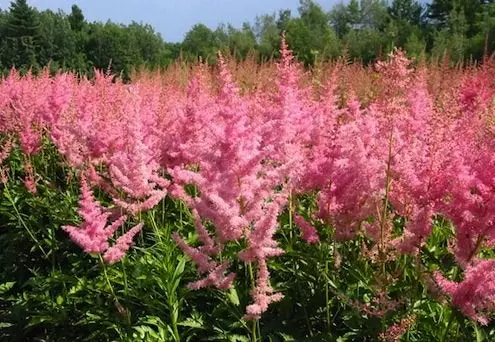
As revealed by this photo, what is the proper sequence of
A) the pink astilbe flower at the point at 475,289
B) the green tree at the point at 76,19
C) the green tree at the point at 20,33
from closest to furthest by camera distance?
the pink astilbe flower at the point at 475,289, the green tree at the point at 20,33, the green tree at the point at 76,19

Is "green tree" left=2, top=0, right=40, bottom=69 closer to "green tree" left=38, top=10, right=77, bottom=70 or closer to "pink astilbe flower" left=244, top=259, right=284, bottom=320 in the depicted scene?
"green tree" left=38, top=10, right=77, bottom=70

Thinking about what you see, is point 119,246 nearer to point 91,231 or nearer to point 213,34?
point 91,231

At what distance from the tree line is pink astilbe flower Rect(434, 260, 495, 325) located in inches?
1064

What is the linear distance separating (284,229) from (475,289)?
2.15 m

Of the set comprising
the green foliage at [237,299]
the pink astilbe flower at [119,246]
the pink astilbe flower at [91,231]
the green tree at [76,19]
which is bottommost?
the green foliage at [237,299]

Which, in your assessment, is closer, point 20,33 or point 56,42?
point 20,33

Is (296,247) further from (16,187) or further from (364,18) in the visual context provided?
(364,18)

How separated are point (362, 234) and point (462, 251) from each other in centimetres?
110

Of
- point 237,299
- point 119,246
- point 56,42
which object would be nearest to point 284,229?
point 237,299

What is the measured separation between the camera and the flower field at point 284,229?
3164 millimetres

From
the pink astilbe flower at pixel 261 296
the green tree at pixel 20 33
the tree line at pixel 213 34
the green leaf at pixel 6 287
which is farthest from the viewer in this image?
the green tree at pixel 20 33

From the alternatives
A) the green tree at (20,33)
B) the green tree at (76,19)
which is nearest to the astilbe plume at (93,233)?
the green tree at (20,33)

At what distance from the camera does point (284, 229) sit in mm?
4898

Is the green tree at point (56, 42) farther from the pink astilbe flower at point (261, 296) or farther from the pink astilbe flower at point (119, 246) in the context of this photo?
the pink astilbe flower at point (261, 296)
